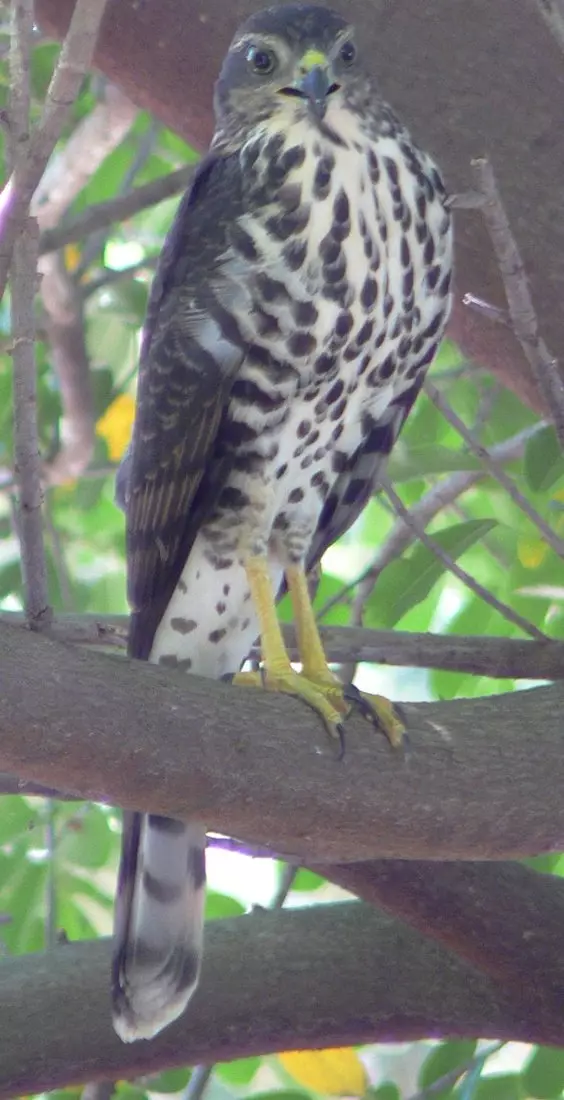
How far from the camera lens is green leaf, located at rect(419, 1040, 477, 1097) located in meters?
2.79

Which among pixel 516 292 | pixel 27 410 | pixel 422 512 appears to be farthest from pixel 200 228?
pixel 422 512

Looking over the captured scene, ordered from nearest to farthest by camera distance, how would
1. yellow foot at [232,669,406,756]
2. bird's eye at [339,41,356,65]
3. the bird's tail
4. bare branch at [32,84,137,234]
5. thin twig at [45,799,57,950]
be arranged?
yellow foot at [232,669,406,756], the bird's tail, bird's eye at [339,41,356,65], thin twig at [45,799,57,950], bare branch at [32,84,137,234]

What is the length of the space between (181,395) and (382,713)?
646mm

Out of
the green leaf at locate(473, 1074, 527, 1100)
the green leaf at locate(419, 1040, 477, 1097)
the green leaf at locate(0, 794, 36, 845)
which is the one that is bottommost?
the green leaf at locate(473, 1074, 527, 1100)

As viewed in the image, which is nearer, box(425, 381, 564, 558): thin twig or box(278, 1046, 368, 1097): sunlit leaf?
box(425, 381, 564, 558): thin twig

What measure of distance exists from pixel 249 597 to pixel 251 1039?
2.51 feet

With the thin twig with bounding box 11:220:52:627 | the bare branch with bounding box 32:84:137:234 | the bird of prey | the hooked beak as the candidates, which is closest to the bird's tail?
the bird of prey

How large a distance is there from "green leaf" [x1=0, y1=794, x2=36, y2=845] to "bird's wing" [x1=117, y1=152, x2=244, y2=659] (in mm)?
543

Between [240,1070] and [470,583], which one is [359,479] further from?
[240,1070]

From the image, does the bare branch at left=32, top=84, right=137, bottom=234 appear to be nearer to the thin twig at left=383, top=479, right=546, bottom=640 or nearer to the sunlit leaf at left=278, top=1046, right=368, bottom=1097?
the thin twig at left=383, top=479, right=546, bottom=640

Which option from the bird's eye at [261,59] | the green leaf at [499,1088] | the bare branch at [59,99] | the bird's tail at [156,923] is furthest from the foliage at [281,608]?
the bird's eye at [261,59]

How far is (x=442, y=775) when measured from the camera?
6.84 ft

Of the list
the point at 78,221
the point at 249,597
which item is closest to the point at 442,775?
the point at 249,597

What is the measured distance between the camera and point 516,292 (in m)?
2.22
